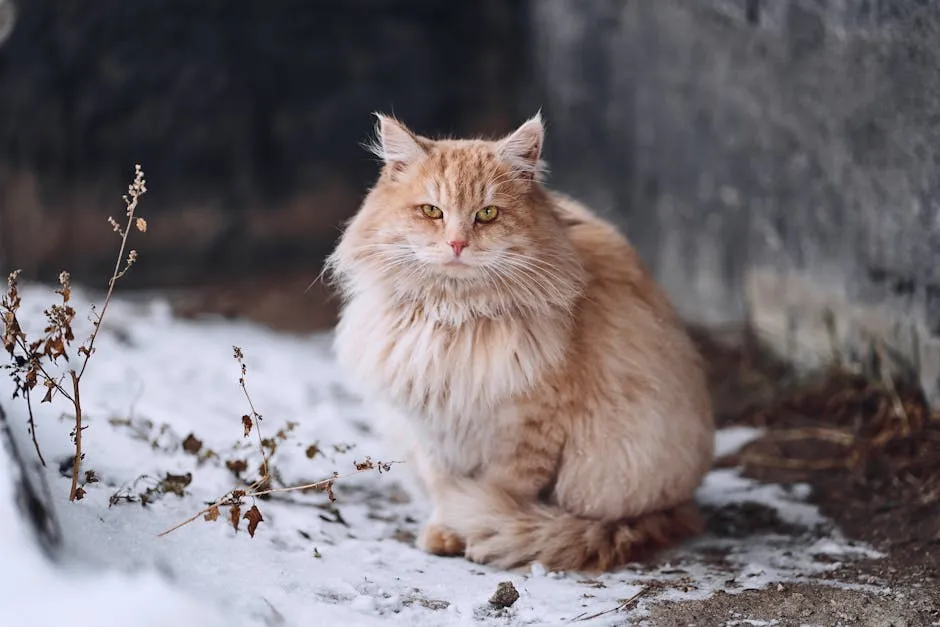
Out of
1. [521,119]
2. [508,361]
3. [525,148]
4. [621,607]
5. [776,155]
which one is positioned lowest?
[621,607]

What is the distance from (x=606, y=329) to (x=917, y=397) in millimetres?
1380

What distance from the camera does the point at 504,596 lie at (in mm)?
2322

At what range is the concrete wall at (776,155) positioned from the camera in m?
3.33

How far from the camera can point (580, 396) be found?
108 inches

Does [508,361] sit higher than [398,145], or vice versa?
[398,145]

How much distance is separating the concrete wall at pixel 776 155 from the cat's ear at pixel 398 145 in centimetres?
167

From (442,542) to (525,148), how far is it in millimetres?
1110

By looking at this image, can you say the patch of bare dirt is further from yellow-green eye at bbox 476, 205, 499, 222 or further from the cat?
yellow-green eye at bbox 476, 205, 499, 222

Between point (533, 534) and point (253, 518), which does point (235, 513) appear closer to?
point (253, 518)

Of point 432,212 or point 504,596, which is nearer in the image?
point 504,596

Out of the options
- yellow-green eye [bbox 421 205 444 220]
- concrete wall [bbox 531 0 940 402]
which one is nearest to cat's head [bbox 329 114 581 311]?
yellow-green eye [bbox 421 205 444 220]

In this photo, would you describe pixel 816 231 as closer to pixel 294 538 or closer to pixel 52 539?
pixel 294 538

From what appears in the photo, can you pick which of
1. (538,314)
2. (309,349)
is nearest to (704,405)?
(538,314)

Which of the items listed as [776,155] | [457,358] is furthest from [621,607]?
[776,155]
